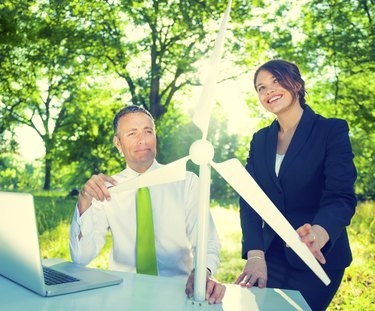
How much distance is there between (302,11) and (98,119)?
8.04m

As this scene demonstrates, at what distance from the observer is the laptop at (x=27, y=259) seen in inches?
73.5

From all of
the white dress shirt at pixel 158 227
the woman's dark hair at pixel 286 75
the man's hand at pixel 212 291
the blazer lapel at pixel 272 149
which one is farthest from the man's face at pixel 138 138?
the man's hand at pixel 212 291

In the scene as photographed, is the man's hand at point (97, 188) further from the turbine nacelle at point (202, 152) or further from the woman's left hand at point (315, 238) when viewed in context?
the woman's left hand at point (315, 238)

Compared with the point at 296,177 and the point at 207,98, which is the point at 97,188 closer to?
the point at 207,98

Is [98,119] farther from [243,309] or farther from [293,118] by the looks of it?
[243,309]

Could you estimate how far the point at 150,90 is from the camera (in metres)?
13.7

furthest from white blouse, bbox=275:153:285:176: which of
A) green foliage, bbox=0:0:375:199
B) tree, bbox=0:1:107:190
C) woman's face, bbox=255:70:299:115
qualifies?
green foliage, bbox=0:0:375:199

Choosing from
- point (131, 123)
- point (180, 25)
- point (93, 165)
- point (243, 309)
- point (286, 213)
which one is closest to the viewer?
point (243, 309)

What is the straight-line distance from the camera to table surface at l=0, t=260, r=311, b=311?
1.92 meters

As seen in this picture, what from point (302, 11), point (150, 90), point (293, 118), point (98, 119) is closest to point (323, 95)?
point (302, 11)

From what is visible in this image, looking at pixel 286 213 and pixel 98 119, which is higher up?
pixel 98 119

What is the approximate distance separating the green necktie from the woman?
59 cm

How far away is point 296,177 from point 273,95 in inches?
21.1

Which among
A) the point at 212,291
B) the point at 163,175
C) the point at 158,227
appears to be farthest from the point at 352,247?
the point at 163,175
